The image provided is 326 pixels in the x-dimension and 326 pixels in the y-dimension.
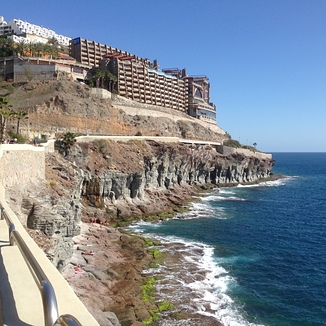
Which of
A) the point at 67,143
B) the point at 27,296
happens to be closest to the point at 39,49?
the point at 67,143

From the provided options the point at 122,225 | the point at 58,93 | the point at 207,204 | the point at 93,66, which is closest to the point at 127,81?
the point at 93,66

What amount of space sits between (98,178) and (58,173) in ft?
62.8

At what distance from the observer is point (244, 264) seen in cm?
3519

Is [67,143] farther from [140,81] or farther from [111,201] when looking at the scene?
[140,81]

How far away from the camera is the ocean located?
25922mm

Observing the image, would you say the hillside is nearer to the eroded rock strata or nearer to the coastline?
the eroded rock strata

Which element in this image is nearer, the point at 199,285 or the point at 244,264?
the point at 199,285

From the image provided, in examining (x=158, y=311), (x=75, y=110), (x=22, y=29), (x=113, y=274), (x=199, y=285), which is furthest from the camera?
(x=22, y=29)

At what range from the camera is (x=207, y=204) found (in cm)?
6700

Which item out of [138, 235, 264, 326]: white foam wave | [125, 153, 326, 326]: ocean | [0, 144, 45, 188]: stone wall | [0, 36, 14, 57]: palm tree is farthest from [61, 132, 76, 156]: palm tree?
[0, 36, 14, 57]: palm tree

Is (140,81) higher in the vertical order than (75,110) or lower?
higher

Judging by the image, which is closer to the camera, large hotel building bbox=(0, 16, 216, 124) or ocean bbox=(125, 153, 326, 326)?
ocean bbox=(125, 153, 326, 326)

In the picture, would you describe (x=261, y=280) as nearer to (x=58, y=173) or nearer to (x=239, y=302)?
(x=239, y=302)

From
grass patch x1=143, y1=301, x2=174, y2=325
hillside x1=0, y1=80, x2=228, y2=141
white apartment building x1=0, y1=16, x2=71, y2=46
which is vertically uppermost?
white apartment building x1=0, y1=16, x2=71, y2=46
